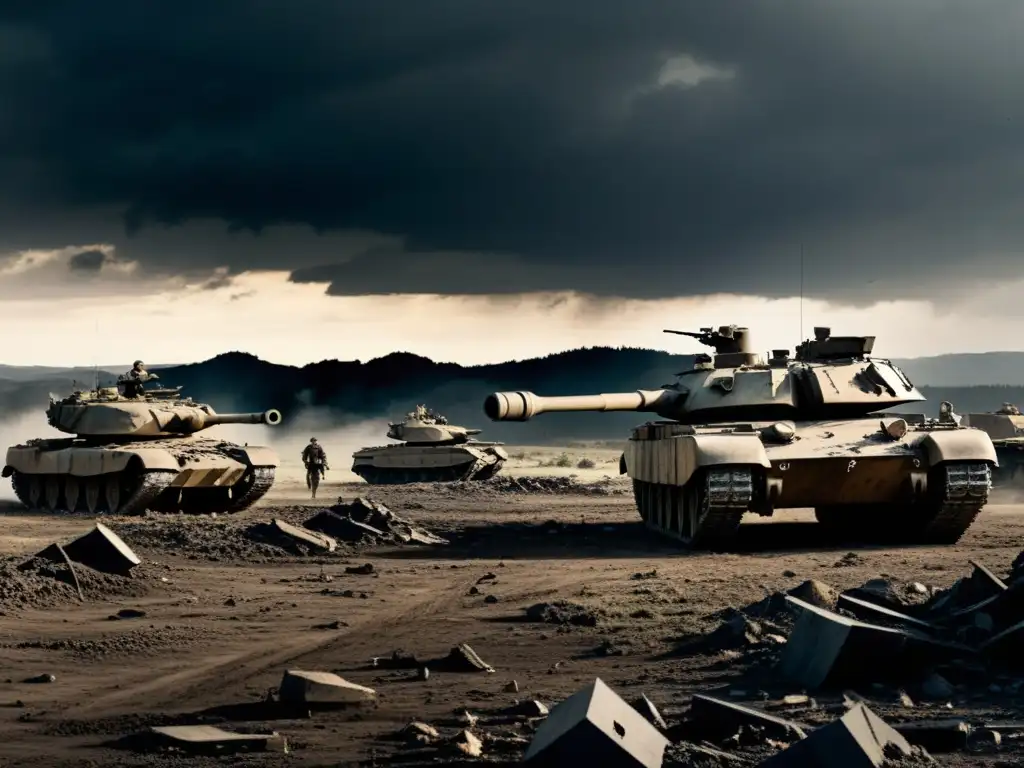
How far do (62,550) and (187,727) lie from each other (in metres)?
7.93

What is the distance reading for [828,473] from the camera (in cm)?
1922

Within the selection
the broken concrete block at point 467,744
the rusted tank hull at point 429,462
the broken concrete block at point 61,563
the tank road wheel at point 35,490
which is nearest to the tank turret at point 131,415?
the tank road wheel at point 35,490

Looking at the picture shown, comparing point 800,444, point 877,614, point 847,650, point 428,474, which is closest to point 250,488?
point 428,474

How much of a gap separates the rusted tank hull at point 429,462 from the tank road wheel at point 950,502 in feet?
60.6

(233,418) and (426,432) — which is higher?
(233,418)

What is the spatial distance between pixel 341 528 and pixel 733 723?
14.5m

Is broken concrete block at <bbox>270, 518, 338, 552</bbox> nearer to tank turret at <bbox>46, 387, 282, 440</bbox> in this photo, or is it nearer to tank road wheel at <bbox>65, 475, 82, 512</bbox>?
tank turret at <bbox>46, 387, 282, 440</bbox>

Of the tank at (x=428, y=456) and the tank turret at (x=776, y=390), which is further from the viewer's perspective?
the tank at (x=428, y=456)

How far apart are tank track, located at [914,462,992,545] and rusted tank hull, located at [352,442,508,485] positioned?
18927 millimetres

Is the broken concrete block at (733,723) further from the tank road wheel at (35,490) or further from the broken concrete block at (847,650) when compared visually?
the tank road wheel at (35,490)

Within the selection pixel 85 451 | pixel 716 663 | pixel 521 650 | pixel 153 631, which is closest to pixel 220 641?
pixel 153 631

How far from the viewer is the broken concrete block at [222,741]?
760 cm

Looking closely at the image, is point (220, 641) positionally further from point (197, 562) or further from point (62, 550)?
point (197, 562)

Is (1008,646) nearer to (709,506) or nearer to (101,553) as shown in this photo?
(709,506)
